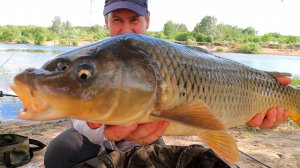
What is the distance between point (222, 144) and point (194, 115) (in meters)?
0.31

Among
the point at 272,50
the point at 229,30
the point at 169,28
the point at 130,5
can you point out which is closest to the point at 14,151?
the point at 130,5

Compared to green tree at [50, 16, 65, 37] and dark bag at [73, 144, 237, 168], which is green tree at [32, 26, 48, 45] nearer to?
green tree at [50, 16, 65, 37]

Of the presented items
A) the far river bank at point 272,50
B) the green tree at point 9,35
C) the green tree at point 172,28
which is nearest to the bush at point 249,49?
the far river bank at point 272,50

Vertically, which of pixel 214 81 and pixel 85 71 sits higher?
pixel 85 71

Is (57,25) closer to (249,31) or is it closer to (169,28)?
(169,28)

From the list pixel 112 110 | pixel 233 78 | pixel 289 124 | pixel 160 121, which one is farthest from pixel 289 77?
pixel 289 124

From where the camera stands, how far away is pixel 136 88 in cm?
132

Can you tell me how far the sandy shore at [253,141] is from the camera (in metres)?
3.51

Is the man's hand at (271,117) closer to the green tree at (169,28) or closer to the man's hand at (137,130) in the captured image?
the man's hand at (137,130)

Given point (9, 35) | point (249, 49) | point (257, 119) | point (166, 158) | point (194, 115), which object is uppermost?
point (9, 35)

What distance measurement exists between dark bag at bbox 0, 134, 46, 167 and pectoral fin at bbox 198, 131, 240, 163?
226 cm

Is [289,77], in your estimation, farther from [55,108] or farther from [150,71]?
[55,108]

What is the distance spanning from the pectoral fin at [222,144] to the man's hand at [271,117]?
0.58 meters

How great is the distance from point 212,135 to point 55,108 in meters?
0.80
